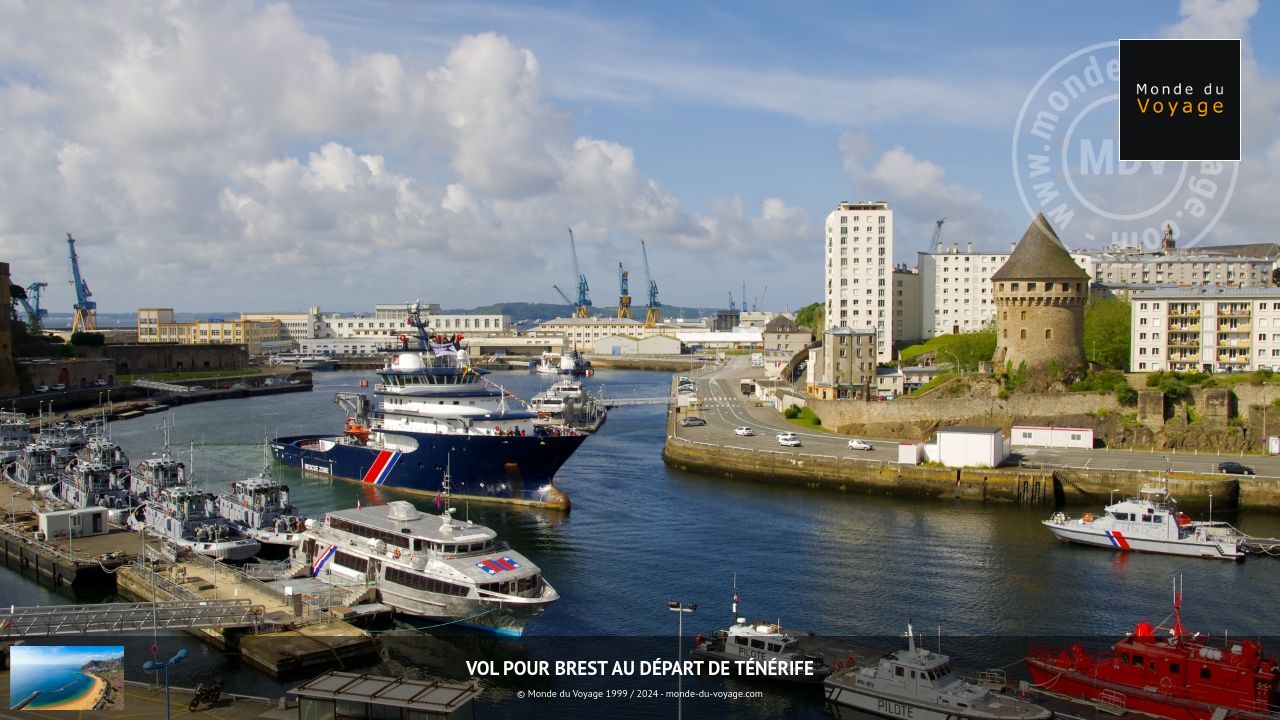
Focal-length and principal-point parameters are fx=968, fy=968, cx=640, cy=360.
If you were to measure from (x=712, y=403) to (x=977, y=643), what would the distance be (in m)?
41.9

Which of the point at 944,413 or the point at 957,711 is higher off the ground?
the point at 944,413

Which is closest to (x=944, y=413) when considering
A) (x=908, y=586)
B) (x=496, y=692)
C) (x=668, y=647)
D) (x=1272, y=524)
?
(x=1272, y=524)

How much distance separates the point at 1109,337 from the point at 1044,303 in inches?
317

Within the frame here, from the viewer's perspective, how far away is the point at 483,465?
33531 mm

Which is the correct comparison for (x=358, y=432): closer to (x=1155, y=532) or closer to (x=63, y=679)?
(x=63, y=679)

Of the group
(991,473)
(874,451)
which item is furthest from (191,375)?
(991,473)

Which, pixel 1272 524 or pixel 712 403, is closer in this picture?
pixel 1272 524

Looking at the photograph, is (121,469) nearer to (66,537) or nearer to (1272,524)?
(66,537)

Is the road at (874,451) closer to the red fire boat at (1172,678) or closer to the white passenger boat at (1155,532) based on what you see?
the white passenger boat at (1155,532)

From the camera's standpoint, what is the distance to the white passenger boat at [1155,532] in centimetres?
2584

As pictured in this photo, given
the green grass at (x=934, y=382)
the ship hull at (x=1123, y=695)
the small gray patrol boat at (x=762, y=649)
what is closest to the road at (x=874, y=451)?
the green grass at (x=934, y=382)

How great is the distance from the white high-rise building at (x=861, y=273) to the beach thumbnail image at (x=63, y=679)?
2156 inches

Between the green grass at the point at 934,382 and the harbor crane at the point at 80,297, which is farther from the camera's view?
the harbor crane at the point at 80,297

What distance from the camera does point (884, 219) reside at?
64.2 meters
